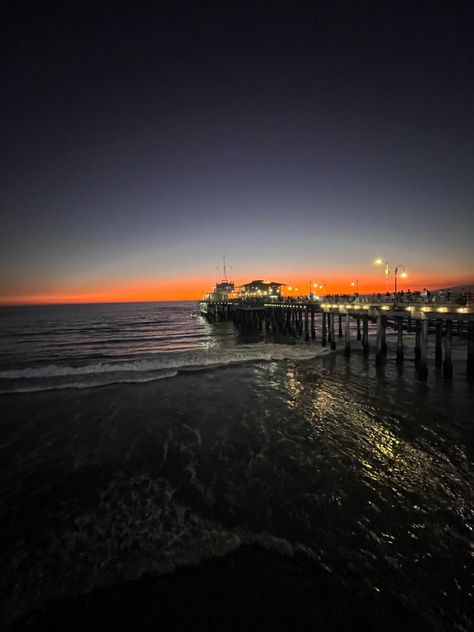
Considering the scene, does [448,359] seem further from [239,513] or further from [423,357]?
[239,513]

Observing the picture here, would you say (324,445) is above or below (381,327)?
below

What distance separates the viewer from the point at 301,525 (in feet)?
18.0

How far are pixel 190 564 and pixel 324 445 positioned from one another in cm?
549

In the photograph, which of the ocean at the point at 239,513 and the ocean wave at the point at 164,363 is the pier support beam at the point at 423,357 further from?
the ocean wave at the point at 164,363

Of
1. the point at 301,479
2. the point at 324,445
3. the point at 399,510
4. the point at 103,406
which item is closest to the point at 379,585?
the point at 399,510

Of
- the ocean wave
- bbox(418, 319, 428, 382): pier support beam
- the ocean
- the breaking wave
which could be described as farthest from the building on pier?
the ocean

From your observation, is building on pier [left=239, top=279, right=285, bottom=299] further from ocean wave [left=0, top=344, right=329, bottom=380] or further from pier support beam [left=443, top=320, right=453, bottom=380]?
pier support beam [left=443, top=320, right=453, bottom=380]

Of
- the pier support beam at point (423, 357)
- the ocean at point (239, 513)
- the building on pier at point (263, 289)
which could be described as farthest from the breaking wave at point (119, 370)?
the building on pier at point (263, 289)

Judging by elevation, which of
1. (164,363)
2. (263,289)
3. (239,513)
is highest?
(263,289)

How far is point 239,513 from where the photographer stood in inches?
233

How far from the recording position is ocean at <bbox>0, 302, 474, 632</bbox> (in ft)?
13.1

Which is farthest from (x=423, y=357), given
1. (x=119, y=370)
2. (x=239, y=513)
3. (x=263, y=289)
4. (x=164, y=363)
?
(x=263, y=289)

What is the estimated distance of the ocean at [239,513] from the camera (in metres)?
3.98

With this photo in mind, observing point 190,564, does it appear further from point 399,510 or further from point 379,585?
point 399,510
